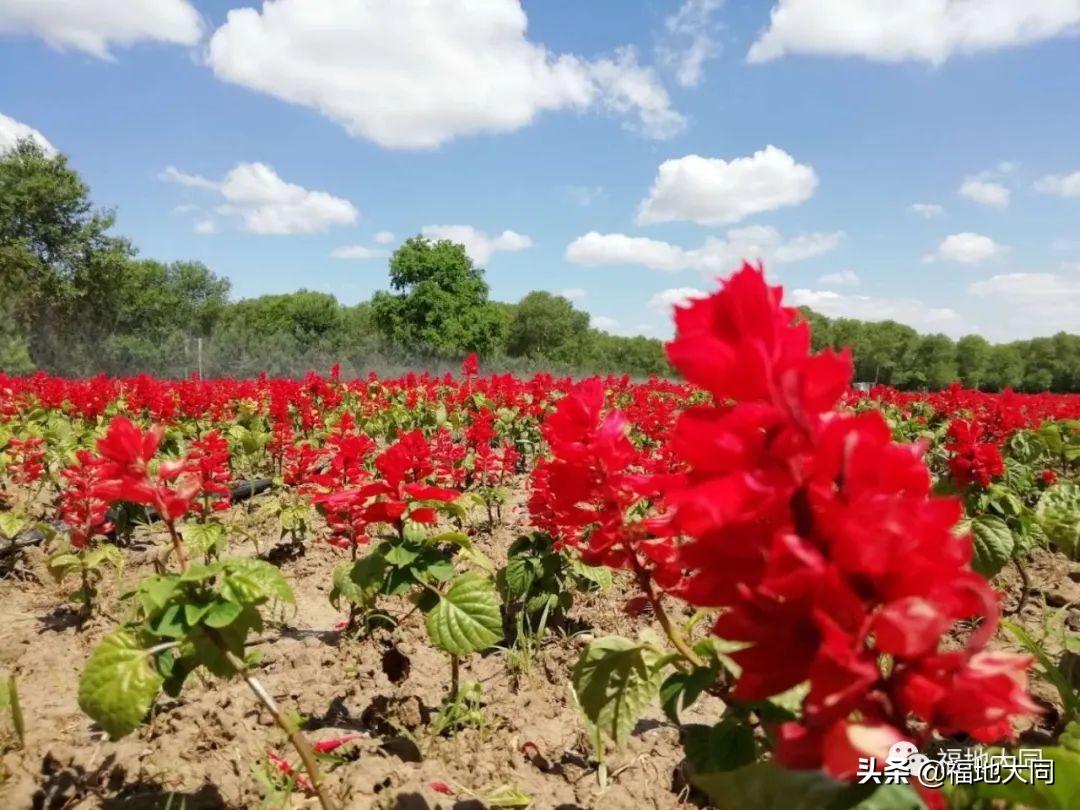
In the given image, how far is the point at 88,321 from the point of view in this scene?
39.5m

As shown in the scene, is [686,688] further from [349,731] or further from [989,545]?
[989,545]

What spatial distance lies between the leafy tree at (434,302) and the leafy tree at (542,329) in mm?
32224

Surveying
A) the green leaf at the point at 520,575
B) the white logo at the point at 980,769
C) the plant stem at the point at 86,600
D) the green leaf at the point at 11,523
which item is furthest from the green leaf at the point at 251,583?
the green leaf at the point at 11,523

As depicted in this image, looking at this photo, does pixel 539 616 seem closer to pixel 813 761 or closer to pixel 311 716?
pixel 311 716

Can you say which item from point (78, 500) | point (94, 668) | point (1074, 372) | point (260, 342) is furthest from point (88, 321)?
point (1074, 372)

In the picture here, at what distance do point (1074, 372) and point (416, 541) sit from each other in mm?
77901

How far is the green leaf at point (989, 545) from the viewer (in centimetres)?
278

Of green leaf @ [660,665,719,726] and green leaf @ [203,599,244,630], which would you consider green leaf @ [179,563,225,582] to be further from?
green leaf @ [660,665,719,726]

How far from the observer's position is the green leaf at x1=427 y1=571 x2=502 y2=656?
1.96 meters

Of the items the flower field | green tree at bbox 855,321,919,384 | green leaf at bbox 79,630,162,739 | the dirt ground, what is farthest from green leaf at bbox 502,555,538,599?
green tree at bbox 855,321,919,384

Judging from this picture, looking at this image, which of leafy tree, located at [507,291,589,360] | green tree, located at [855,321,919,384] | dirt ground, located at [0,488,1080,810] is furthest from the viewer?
leafy tree, located at [507,291,589,360]

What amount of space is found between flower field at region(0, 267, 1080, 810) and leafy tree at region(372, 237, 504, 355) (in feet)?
160

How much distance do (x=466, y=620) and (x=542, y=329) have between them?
87485 mm

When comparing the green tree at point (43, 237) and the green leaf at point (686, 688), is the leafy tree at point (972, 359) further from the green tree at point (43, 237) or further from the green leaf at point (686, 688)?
the green leaf at point (686, 688)
